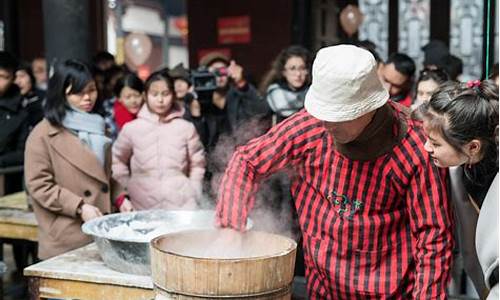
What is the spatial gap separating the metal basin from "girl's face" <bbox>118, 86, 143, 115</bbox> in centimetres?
221

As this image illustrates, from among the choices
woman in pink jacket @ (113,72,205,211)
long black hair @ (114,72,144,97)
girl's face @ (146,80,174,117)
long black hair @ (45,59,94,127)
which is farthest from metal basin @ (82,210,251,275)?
long black hair @ (114,72,144,97)

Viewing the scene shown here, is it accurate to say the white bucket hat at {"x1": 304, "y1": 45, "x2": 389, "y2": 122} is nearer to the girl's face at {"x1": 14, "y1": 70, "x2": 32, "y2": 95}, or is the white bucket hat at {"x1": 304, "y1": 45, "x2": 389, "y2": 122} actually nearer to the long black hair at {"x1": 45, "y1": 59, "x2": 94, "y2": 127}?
the long black hair at {"x1": 45, "y1": 59, "x2": 94, "y2": 127}

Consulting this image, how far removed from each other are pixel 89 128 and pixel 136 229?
0.76 metres

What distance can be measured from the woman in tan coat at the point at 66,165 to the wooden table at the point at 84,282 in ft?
1.81

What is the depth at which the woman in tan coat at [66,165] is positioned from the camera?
345 centimetres

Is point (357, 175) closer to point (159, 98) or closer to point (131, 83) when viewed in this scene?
point (159, 98)

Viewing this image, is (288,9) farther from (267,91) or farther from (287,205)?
(287,205)

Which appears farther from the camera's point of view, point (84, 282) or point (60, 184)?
point (60, 184)

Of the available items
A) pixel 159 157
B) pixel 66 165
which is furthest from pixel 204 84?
pixel 66 165

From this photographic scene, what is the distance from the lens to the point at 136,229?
10.3 ft

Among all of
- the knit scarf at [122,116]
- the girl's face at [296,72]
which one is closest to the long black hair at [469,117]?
the girl's face at [296,72]

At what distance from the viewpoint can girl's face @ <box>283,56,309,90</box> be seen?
5.02m

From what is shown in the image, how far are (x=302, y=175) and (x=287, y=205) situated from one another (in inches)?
67.6

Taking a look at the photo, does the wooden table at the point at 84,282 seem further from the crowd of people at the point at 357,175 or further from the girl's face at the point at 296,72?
the girl's face at the point at 296,72
